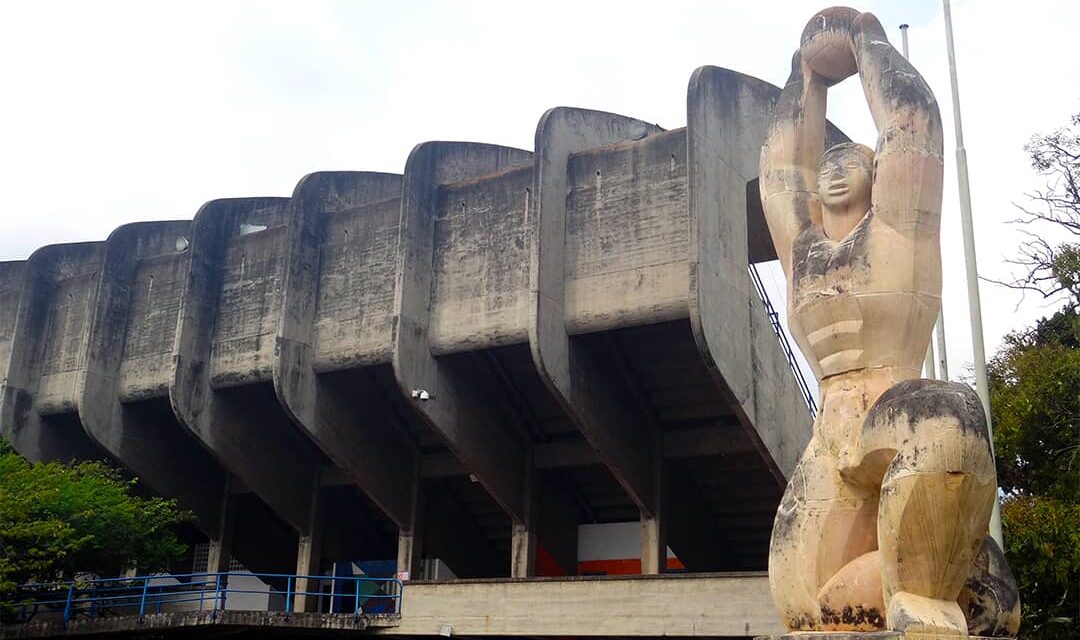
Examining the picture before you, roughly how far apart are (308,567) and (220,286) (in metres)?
6.25

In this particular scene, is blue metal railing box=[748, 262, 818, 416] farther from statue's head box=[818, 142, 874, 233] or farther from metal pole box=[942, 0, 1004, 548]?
statue's head box=[818, 142, 874, 233]

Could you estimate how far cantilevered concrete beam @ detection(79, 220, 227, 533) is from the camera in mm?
24125

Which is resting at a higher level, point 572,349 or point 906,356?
point 572,349

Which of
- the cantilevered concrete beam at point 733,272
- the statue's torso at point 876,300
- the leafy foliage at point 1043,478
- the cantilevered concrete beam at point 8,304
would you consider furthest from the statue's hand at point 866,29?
the cantilevered concrete beam at point 8,304

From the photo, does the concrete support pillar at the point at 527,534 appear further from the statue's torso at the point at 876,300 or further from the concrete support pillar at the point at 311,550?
the statue's torso at the point at 876,300

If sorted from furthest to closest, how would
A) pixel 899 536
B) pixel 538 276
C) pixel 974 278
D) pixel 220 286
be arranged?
pixel 220 286
pixel 538 276
pixel 974 278
pixel 899 536

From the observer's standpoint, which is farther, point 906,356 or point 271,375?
point 271,375

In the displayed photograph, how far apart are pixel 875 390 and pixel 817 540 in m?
0.97

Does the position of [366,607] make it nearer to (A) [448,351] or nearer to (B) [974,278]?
(A) [448,351]

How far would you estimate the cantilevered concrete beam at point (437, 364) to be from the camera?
1961 centimetres

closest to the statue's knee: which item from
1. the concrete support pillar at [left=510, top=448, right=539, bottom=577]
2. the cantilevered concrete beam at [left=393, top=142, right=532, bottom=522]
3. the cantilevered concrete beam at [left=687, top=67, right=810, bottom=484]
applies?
the cantilevered concrete beam at [left=687, top=67, right=810, bottom=484]

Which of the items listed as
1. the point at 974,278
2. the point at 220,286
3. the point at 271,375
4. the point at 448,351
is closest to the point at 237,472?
the point at 271,375

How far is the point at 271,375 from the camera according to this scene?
22.1 metres

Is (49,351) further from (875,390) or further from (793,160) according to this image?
(875,390)
